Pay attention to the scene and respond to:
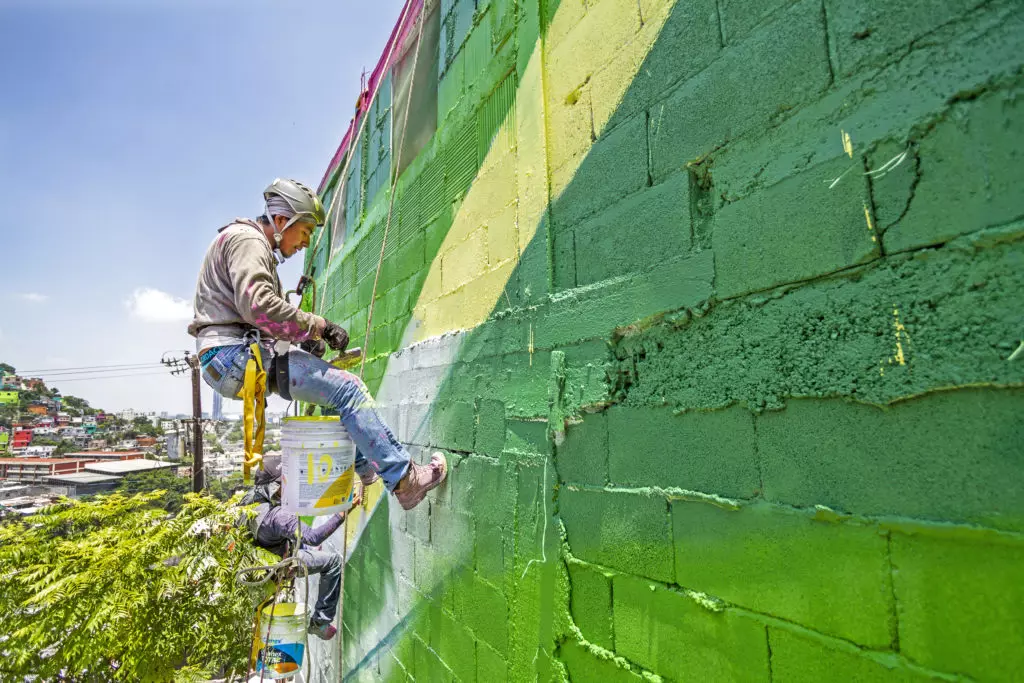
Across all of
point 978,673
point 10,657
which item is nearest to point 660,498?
point 978,673

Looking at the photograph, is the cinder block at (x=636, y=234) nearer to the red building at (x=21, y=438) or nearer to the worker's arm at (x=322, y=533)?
the worker's arm at (x=322, y=533)

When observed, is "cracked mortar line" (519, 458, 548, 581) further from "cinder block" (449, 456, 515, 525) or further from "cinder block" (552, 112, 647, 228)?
"cinder block" (552, 112, 647, 228)

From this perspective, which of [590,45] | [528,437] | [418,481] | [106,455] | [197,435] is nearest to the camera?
[590,45]

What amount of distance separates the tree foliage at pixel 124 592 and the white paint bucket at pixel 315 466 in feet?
7.12

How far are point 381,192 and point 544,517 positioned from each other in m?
3.37

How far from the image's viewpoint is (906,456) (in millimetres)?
973

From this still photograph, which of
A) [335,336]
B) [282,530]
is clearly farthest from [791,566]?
[282,530]

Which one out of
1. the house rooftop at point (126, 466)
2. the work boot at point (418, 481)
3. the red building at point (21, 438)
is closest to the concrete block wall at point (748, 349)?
the work boot at point (418, 481)

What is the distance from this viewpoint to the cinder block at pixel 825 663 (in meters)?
0.96

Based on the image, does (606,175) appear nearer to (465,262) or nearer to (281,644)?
(465,262)

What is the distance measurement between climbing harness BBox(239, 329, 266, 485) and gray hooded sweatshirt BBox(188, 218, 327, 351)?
11 cm

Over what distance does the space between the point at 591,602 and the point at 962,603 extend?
1006 mm

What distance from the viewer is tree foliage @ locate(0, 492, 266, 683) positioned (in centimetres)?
353

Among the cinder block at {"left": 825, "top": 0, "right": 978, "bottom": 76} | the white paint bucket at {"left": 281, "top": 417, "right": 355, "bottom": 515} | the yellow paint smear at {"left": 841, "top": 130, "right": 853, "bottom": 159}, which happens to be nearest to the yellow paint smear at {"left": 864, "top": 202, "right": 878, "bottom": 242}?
the yellow paint smear at {"left": 841, "top": 130, "right": 853, "bottom": 159}
